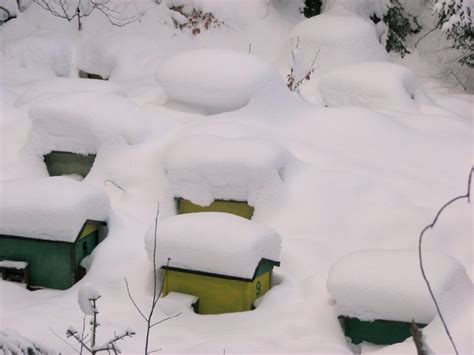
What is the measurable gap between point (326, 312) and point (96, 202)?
2.43 m

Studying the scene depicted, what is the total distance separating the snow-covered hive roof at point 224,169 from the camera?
6.64 meters

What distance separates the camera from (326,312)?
5.13 metres

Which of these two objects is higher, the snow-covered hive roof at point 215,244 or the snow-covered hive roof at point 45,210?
the snow-covered hive roof at point 215,244

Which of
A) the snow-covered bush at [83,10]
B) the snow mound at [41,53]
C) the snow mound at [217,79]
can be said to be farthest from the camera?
the snow-covered bush at [83,10]

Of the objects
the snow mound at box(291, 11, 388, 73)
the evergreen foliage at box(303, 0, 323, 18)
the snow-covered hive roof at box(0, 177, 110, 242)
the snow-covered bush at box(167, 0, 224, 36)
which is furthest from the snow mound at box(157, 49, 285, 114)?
the evergreen foliage at box(303, 0, 323, 18)

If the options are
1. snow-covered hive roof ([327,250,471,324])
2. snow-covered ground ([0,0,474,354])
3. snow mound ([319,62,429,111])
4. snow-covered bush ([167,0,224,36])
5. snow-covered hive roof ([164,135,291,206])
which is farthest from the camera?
snow-covered bush ([167,0,224,36])

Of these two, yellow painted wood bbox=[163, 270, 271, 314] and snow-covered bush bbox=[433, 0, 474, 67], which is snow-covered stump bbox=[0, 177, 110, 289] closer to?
yellow painted wood bbox=[163, 270, 271, 314]

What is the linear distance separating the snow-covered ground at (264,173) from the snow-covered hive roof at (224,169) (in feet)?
0.08

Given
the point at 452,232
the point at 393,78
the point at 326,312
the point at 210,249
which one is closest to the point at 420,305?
the point at 326,312

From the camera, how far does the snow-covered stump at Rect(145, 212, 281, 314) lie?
514 centimetres

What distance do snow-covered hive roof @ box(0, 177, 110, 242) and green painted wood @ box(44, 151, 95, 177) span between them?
1.55m

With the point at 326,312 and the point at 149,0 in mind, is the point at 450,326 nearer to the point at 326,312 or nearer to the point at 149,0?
the point at 326,312

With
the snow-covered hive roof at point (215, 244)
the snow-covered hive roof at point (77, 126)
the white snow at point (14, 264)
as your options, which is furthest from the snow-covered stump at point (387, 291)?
the snow-covered hive roof at point (77, 126)

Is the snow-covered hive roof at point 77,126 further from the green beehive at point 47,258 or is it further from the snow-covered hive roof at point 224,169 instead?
the green beehive at point 47,258
